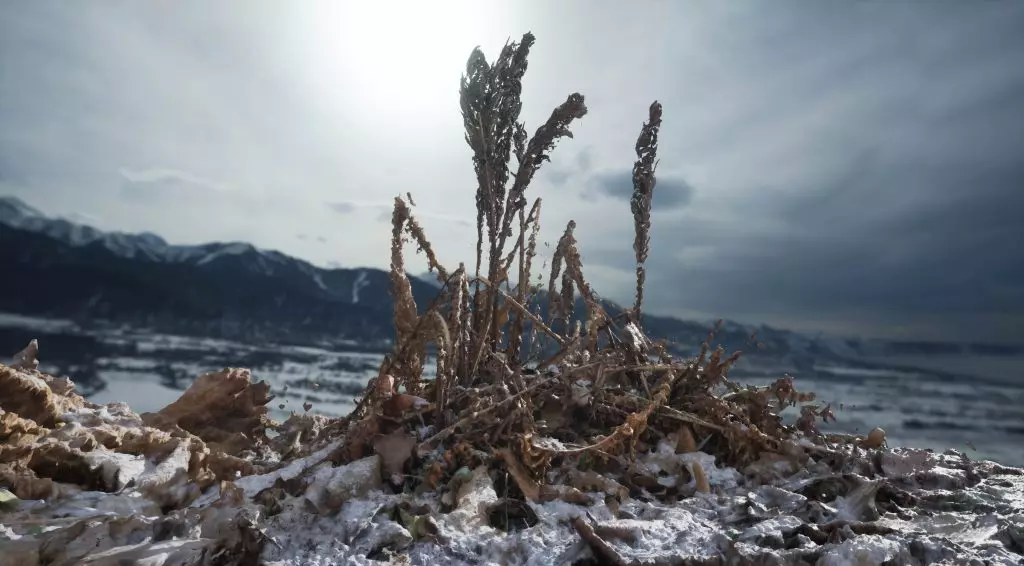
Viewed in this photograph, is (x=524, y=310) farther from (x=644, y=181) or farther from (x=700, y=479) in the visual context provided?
(x=644, y=181)

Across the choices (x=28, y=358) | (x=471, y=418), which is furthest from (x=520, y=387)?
(x=28, y=358)

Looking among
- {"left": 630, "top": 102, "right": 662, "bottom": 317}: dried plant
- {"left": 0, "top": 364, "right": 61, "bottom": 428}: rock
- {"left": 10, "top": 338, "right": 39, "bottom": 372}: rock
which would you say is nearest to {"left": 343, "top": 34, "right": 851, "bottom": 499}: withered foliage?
{"left": 630, "top": 102, "right": 662, "bottom": 317}: dried plant

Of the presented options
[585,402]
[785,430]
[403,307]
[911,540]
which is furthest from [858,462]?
[403,307]

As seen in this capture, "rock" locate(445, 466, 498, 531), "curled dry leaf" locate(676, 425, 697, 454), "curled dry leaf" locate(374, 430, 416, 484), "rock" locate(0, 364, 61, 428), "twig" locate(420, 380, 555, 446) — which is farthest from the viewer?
"curled dry leaf" locate(676, 425, 697, 454)

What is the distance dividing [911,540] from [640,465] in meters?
1.21

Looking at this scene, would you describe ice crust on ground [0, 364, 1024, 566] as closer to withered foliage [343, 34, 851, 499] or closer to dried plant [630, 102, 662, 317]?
withered foliage [343, 34, 851, 499]

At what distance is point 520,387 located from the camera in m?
3.28

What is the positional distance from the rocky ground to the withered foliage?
53 millimetres

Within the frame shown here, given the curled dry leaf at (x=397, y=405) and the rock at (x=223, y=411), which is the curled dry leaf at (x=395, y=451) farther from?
the rock at (x=223, y=411)

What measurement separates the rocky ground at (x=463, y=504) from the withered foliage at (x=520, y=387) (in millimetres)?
53

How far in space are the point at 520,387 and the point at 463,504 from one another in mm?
934

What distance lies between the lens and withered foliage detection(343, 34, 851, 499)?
2.91 meters

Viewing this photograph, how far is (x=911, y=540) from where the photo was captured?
226 centimetres

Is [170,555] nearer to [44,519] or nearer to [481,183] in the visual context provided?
[44,519]
